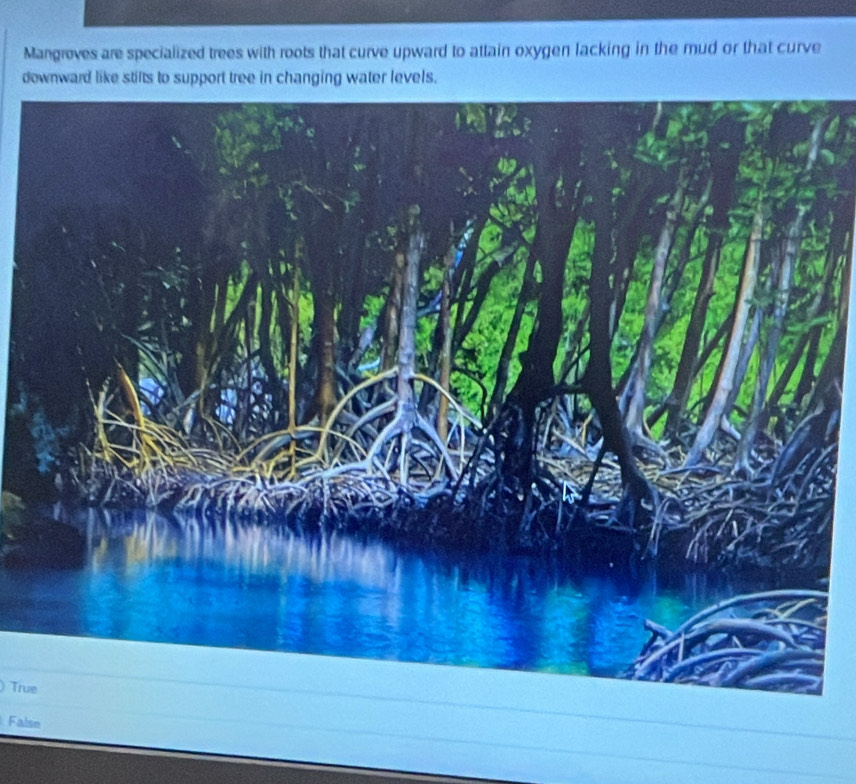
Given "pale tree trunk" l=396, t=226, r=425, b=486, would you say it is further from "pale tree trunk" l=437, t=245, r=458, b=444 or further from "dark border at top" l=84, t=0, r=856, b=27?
"dark border at top" l=84, t=0, r=856, b=27

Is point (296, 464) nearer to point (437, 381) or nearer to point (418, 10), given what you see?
point (437, 381)

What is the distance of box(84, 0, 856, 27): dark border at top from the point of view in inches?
20.3

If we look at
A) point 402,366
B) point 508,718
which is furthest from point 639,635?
point 402,366

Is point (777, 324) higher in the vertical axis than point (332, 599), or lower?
higher

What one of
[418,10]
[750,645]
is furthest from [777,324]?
[418,10]

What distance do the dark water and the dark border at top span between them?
331mm

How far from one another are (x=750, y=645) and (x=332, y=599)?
0.26m

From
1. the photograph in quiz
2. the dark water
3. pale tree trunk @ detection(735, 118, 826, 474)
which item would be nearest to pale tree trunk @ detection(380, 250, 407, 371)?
the photograph in quiz

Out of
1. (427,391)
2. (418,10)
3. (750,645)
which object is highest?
(418,10)

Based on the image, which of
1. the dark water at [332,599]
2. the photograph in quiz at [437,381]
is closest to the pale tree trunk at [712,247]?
the photograph in quiz at [437,381]

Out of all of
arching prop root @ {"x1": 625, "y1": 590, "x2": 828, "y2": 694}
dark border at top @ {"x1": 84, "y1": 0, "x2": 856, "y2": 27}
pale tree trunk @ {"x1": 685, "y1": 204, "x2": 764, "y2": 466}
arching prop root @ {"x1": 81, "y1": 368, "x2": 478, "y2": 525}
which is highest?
dark border at top @ {"x1": 84, "y1": 0, "x2": 856, "y2": 27}

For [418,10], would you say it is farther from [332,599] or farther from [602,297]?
[332,599]

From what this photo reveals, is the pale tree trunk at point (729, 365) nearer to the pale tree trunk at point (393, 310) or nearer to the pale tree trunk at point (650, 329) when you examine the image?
the pale tree trunk at point (650, 329)

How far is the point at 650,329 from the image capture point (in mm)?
528
